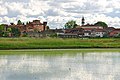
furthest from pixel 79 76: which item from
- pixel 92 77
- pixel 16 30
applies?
pixel 16 30

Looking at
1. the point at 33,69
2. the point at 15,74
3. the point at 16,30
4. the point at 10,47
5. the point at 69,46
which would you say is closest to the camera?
the point at 15,74

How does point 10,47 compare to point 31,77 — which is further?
point 10,47

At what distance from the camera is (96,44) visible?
9031 centimetres

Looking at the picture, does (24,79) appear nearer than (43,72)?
Yes

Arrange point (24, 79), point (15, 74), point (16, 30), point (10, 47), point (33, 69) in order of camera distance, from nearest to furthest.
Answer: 1. point (24, 79)
2. point (15, 74)
3. point (33, 69)
4. point (10, 47)
5. point (16, 30)

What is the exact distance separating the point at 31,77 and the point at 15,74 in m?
2.56

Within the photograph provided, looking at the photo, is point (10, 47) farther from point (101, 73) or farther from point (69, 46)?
point (101, 73)

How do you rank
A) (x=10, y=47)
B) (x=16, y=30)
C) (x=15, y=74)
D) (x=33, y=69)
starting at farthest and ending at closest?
1. (x=16, y=30)
2. (x=10, y=47)
3. (x=33, y=69)
4. (x=15, y=74)

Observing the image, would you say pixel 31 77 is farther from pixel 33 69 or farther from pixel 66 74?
pixel 33 69

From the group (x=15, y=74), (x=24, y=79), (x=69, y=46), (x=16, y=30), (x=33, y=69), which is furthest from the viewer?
(x=16, y=30)

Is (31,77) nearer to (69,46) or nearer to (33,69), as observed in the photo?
(33,69)

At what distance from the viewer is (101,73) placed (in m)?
36.5

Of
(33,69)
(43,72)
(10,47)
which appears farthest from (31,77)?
(10,47)

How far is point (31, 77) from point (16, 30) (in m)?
147
